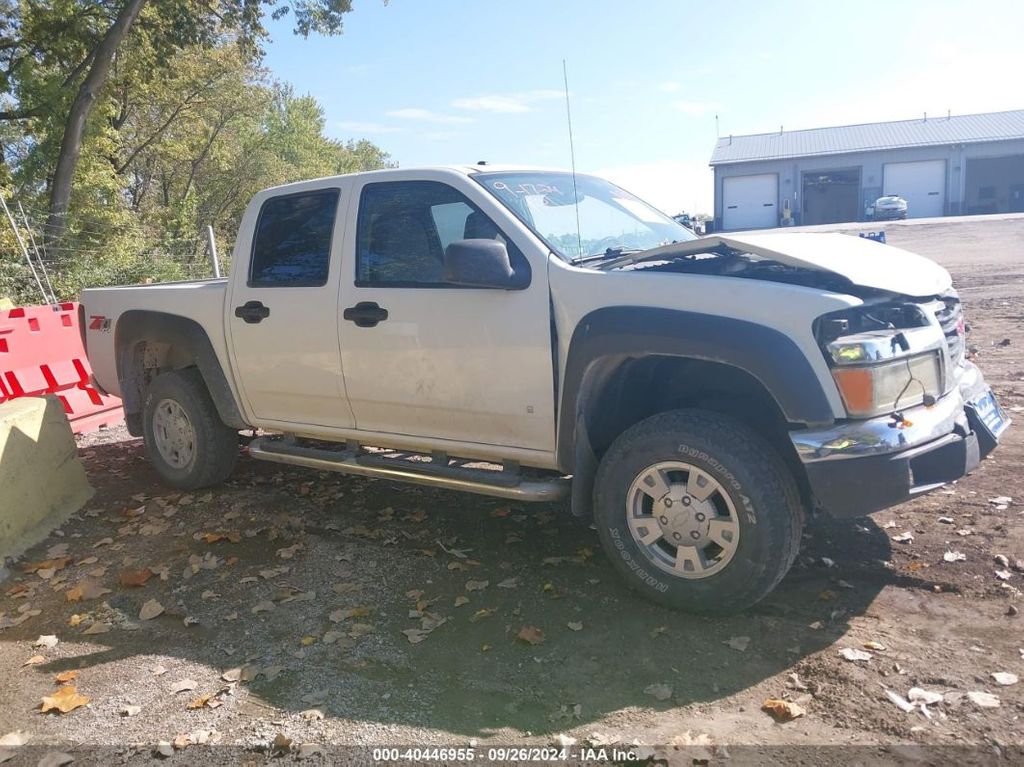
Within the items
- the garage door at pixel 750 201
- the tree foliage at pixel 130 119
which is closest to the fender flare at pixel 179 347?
the tree foliage at pixel 130 119

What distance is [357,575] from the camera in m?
4.36

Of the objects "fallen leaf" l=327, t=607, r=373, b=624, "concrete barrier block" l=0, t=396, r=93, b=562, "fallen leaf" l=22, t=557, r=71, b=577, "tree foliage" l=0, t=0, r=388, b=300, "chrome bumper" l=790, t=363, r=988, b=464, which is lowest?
"fallen leaf" l=327, t=607, r=373, b=624

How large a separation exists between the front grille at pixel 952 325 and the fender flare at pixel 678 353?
991 millimetres

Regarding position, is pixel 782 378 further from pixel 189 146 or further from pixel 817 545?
pixel 189 146

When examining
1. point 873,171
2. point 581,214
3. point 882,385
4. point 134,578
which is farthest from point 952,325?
point 873,171

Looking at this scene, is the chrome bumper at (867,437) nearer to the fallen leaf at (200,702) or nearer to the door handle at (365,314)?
the door handle at (365,314)

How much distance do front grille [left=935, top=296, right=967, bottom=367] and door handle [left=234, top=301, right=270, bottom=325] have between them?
3.78 meters

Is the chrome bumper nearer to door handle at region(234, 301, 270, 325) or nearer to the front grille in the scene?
the front grille

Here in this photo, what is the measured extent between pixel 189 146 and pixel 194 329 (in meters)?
31.2

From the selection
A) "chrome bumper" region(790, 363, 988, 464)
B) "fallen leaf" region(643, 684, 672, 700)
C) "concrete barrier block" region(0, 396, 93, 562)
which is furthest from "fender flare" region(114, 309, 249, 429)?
"chrome bumper" region(790, 363, 988, 464)

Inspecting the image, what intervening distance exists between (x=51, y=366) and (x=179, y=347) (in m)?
3.33

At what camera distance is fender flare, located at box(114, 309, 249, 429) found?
17.8 ft

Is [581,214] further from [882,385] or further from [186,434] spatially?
[186,434]

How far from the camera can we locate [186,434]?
5785 millimetres
